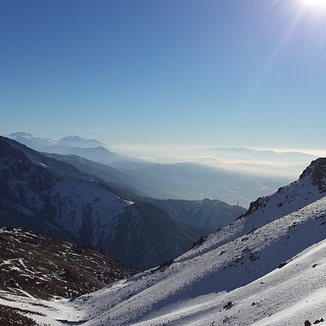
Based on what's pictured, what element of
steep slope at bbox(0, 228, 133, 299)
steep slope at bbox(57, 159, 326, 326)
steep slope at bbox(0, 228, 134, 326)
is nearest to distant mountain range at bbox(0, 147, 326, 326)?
steep slope at bbox(57, 159, 326, 326)

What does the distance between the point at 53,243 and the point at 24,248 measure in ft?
99.8

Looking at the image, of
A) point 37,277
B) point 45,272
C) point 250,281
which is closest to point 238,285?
point 250,281

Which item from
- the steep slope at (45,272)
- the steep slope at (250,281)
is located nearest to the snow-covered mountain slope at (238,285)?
the steep slope at (250,281)

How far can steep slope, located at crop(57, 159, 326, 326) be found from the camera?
71.6 ft

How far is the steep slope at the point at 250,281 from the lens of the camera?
2181 cm

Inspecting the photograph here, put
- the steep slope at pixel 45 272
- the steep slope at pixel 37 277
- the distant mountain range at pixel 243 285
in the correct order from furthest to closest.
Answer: the steep slope at pixel 45 272 → the steep slope at pixel 37 277 → the distant mountain range at pixel 243 285

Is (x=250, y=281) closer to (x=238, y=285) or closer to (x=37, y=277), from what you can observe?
(x=238, y=285)

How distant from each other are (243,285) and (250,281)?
116 cm

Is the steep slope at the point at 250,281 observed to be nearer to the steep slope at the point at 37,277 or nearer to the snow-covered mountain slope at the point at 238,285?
the snow-covered mountain slope at the point at 238,285

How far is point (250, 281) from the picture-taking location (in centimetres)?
3475

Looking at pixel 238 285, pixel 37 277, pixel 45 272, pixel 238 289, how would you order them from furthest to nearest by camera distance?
pixel 45 272, pixel 37 277, pixel 238 285, pixel 238 289

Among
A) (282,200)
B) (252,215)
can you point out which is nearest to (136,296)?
(252,215)

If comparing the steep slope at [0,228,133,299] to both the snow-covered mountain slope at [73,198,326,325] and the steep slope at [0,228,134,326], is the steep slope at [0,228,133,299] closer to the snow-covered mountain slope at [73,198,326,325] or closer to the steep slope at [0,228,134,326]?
the steep slope at [0,228,134,326]

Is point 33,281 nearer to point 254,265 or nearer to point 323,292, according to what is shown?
point 254,265
